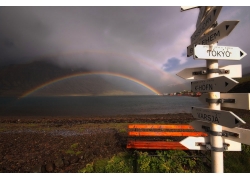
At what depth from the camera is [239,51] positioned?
8.02ft

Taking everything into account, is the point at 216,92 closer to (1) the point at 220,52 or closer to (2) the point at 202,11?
(1) the point at 220,52

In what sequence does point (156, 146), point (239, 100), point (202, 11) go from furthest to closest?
1. point (156, 146)
2. point (202, 11)
3. point (239, 100)

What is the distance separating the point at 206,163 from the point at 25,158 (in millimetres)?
8189

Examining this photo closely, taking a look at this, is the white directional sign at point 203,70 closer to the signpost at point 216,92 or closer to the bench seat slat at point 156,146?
the signpost at point 216,92

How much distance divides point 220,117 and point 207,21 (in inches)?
63.5

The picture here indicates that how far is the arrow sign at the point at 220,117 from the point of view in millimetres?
1983

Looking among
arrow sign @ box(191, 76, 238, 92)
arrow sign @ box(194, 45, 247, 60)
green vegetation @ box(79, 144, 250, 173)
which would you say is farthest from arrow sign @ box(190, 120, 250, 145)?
green vegetation @ box(79, 144, 250, 173)

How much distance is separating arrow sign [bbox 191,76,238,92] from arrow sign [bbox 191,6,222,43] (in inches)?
36.1

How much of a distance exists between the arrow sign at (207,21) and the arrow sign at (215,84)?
917mm

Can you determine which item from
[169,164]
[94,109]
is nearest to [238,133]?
[169,164]

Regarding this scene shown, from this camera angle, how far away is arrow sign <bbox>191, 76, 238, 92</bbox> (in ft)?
6.77

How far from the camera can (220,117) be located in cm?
220

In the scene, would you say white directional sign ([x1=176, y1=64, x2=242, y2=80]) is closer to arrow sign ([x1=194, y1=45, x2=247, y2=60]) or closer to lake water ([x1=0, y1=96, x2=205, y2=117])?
arrow sign ([x1=194, y1=45, x2=247, y2=60])
